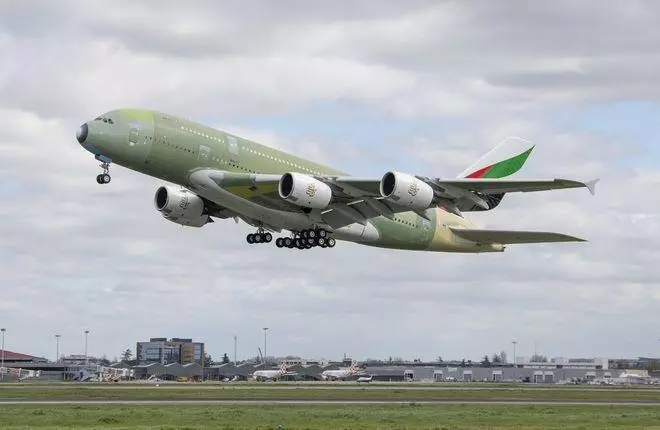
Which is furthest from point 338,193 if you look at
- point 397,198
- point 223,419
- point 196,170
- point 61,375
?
point 61,375

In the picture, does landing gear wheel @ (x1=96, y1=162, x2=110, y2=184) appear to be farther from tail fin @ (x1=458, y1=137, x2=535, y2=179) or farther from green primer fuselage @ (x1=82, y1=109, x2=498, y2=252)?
tail fin @ (x1=458, y1=137, x2=535, y2=179)

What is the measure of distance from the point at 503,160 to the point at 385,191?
23410 mm

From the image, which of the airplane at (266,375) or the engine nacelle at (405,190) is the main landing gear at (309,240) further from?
the airplane at (266,375)

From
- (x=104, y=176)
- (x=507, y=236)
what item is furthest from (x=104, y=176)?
(x=507, y=236)

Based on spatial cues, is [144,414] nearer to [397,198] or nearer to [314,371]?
[397,198]

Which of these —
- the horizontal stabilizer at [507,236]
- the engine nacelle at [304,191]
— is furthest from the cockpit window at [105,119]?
the horizontal stabilizer at [507,236]

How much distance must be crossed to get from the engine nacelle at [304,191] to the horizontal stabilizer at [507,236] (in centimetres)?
1912

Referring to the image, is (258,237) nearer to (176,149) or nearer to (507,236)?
(176,149)

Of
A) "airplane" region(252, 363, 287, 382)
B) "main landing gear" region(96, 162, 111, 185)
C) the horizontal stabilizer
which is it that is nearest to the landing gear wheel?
"main landing gear" region(96, 162, 111, 185)

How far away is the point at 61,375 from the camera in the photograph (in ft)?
582

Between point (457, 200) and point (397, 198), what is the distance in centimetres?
502

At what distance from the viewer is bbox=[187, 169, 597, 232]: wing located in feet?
206

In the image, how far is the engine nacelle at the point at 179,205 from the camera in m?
72.2

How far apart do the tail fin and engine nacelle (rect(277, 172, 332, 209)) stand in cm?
2236
